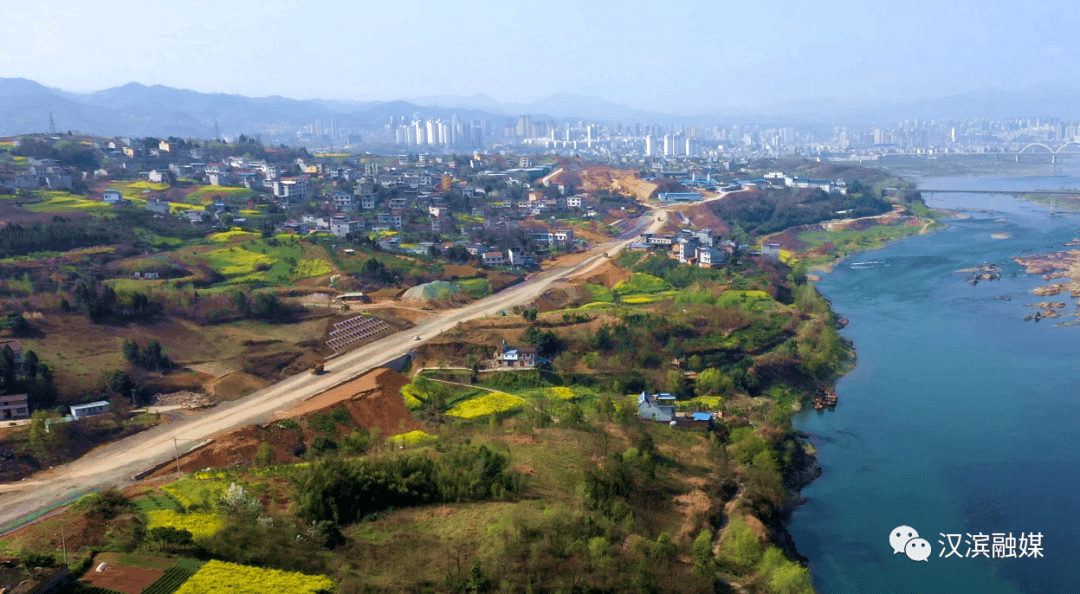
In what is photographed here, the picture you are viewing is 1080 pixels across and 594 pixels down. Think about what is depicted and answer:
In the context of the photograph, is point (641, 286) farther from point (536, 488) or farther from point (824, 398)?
point (536, 488)

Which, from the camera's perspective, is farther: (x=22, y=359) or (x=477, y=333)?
(x=477, y=333)

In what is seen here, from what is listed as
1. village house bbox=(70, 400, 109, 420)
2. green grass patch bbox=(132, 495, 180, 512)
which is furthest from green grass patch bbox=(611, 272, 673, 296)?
green grass patch bbox=(132, 495, 180, 512)

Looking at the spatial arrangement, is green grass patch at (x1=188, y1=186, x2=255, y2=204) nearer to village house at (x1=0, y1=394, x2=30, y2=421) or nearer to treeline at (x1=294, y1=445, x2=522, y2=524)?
village house at (x1=0, y1=394, x2=30, y2=421)

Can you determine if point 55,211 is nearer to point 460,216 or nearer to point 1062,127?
point 460,216

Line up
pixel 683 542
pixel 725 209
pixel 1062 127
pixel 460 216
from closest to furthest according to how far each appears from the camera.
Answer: pixel 683 542 < pixel 460 216 < pixel 725 209 < pixel 1062 127

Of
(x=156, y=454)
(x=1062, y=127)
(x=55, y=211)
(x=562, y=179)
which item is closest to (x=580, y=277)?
(x=156, y=454)

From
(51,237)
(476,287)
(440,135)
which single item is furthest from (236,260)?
(440,135)
